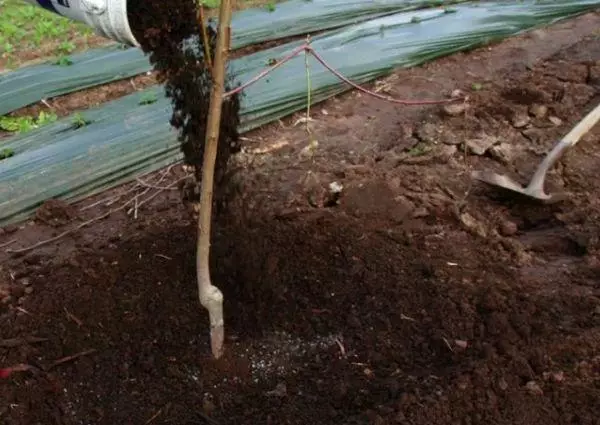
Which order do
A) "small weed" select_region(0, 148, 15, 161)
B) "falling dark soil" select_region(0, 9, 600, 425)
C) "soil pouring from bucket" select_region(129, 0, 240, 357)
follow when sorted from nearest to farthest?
"soil pouring from bucket" select_region(129, 0, 240, 357), "falling dark soil" select_region(0, 9, 600, 425), "small weed" select_region(0, 148, 15, 161)

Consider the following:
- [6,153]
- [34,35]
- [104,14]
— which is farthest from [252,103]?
[34,35]

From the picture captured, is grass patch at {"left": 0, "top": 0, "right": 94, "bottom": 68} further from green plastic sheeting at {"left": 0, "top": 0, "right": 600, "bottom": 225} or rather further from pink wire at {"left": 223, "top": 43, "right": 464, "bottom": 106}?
pink wire at {"left": 223, "top": 43, "right": 464, "bottom": 106}

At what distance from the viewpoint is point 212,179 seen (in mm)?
1983

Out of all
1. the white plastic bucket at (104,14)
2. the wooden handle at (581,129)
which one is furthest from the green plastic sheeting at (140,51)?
the white plastic bucket at (104,14)

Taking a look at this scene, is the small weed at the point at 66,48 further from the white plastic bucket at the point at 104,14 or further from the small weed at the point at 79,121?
the white plastic bucket at the point at 104,14

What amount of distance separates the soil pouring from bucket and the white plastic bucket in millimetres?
129

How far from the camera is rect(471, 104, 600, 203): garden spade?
319 cm

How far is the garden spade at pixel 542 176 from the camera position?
125 inches

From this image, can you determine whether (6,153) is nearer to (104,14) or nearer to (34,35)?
(104,14)

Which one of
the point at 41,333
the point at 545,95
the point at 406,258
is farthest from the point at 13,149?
the point at 545,95

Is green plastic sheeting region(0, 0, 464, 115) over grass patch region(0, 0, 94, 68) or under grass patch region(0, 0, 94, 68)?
under

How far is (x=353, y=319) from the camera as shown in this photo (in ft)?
7.89

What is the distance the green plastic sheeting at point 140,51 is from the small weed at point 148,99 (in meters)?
0.71

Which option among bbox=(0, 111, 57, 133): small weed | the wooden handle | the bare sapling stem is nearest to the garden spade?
the wooden handle
